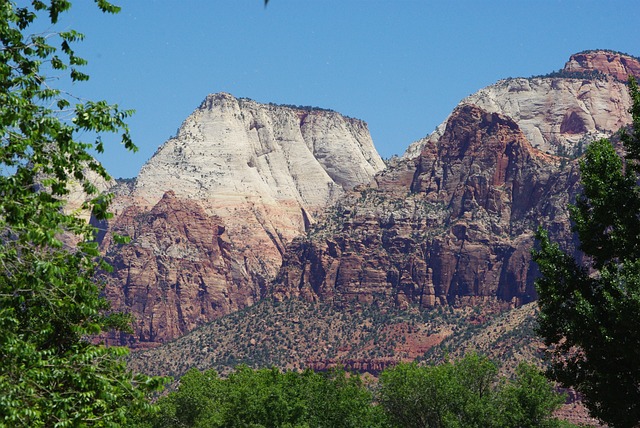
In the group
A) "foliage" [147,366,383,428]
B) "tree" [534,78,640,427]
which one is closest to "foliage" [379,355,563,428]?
"foliage" [147,366,383,428]

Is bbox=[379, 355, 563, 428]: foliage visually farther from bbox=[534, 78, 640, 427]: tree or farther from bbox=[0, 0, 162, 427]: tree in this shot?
bbox=[0, 0, 162, 427]: tree

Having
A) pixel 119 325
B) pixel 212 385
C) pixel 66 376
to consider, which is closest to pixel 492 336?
pixel 212 385

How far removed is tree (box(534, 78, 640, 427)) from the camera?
107 ft

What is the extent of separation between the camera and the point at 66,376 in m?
22.6

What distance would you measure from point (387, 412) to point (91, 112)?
57.9m

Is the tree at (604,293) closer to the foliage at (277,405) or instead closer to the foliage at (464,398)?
the foliage at (464,398)

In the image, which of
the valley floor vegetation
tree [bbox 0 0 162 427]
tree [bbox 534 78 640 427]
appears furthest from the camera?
the valley floor vegetation

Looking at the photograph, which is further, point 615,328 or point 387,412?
point 387,412

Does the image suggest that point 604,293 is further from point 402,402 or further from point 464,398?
point 402,402

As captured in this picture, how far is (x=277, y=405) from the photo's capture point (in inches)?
2904

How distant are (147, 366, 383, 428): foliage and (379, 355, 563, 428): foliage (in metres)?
2.52

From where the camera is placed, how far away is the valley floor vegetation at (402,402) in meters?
71.9

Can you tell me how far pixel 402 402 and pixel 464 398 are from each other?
4.92m

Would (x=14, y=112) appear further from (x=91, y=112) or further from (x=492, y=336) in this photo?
(x=492, y=336)
